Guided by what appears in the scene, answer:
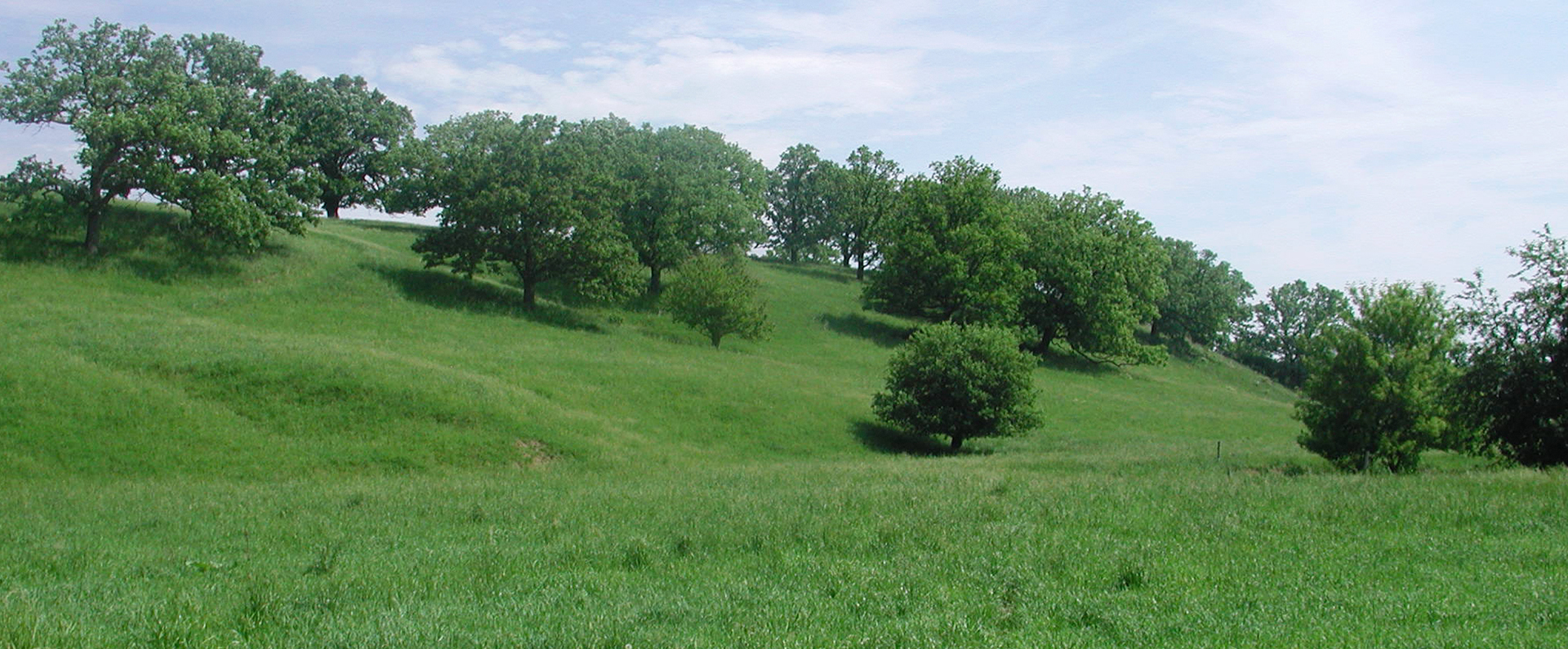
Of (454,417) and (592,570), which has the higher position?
(592,570)

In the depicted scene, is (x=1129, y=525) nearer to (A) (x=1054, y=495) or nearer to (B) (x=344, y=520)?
(A) (x=1054, y=495)

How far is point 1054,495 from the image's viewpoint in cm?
1431

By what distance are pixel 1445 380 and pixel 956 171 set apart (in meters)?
53.0

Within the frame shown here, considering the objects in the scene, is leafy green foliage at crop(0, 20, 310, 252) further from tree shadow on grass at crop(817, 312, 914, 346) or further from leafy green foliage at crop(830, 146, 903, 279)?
leafy green foliage at crop(830, 146, 903, 279)

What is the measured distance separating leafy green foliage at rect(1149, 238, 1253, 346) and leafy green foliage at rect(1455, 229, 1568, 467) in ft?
229

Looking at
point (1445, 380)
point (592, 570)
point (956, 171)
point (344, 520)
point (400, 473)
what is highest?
point (956, 171)

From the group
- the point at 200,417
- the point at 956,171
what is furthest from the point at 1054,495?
the point at 956,171

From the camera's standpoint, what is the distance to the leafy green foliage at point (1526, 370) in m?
24.1

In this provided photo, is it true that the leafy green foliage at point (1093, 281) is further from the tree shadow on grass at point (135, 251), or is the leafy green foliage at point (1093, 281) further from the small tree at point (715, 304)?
the tree shadow on grass at point (135, 251)

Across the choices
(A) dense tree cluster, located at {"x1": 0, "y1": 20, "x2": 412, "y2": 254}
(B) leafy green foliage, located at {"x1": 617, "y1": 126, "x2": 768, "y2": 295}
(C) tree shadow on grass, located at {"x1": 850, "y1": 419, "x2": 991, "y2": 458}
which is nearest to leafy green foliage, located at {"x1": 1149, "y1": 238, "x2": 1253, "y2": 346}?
(B) leafy green foliage, located at {"x1": 617, "y1": 126, "x2": 768, "y2": 295}

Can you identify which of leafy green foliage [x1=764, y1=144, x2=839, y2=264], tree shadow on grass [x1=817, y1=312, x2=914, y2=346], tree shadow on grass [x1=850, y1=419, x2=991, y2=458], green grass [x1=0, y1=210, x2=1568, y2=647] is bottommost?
tree shadow on grass [x1=850, y1=419, x2=991, y2=458]

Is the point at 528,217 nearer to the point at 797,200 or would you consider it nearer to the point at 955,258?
the point at 955,258

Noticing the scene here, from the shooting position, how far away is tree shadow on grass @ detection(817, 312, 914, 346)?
231 ft

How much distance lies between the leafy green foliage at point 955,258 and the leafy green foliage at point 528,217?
2292cm
